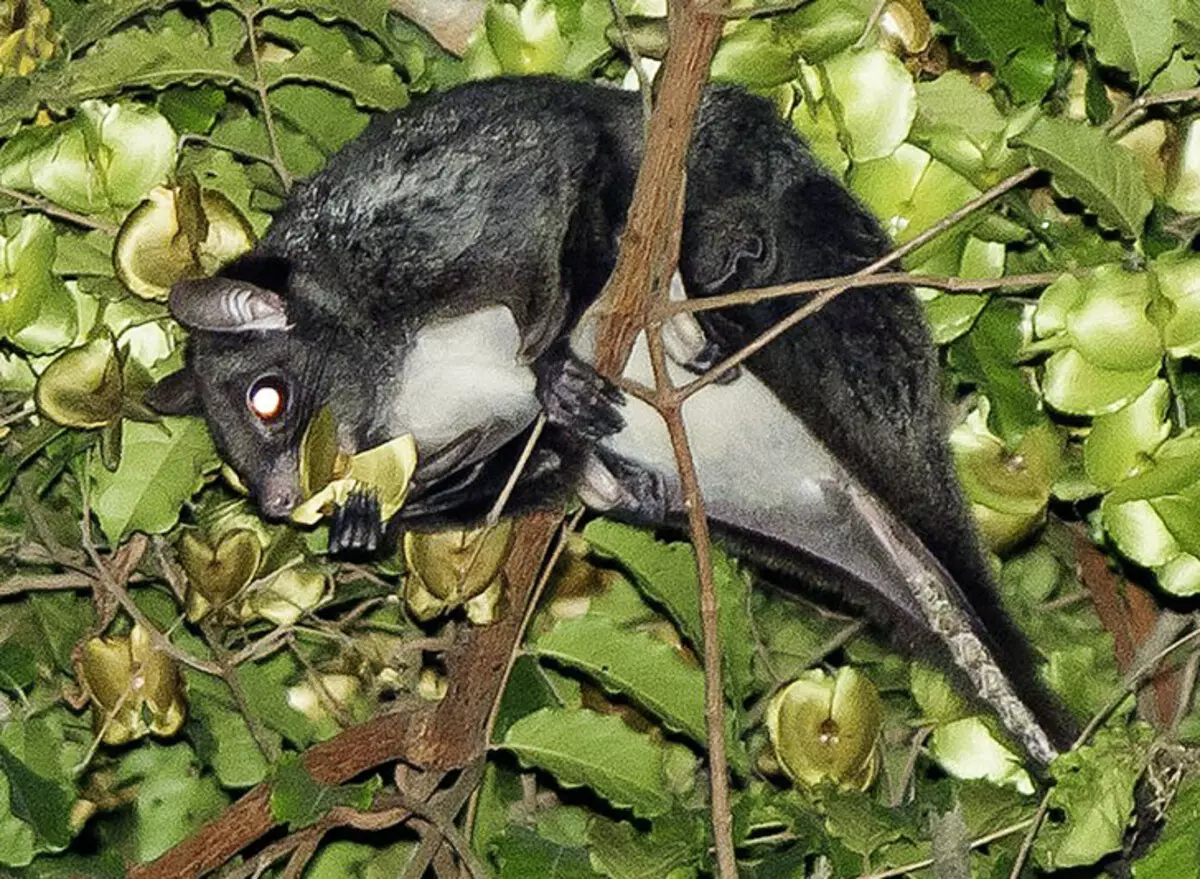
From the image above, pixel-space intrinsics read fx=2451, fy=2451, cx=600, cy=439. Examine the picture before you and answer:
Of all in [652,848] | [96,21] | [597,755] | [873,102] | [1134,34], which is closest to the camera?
[1134,34]

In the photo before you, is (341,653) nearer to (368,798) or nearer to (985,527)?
(368,798)

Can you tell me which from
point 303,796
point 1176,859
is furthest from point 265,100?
point 1176,859

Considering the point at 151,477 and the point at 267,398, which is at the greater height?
the point at 151,477

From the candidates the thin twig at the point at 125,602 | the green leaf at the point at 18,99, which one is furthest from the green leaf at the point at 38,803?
the green leaf at the point at 18,99

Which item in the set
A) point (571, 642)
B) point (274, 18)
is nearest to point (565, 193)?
point (274, 18)

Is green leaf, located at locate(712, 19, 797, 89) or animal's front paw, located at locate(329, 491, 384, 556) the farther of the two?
animal's front paw, located at locate(329, 491, 384, 556)

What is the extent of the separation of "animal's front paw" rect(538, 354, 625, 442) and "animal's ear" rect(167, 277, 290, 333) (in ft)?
1.29

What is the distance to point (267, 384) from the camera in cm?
327

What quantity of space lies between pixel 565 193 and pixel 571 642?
654 millimetres

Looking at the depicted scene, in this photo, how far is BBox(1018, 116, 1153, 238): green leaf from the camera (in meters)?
2.23

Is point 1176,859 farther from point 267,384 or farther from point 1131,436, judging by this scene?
point 267,384

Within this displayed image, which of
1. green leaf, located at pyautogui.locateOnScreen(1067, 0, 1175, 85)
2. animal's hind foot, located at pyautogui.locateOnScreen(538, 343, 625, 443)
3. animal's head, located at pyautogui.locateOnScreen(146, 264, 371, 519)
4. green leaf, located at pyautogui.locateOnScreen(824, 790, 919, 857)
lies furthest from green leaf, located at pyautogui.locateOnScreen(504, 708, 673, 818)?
green leaf, located at pyautogui.locateOnScreen(1067, 0, 1175, 85)

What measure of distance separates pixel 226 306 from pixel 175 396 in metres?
0.13

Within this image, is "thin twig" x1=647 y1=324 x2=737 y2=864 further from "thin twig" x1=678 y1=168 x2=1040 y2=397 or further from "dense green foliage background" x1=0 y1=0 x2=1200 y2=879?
"dense green foliage background" x1=0 y1=0 x2=1200 y2=879
